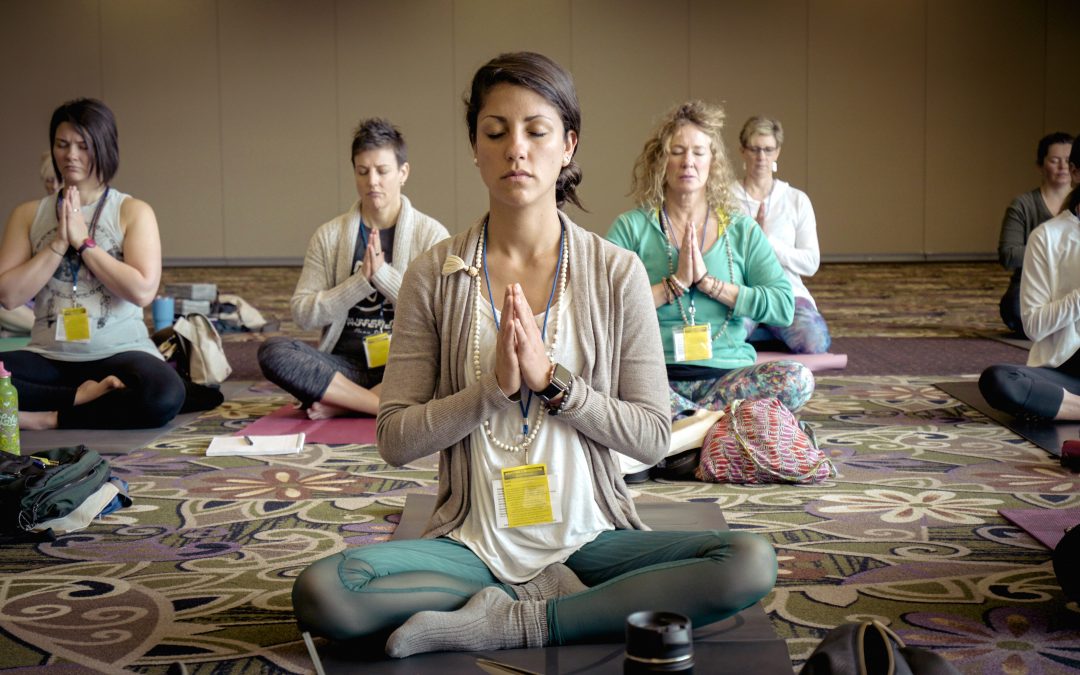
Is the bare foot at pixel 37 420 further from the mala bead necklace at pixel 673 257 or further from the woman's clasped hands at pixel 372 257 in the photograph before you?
the mala bead necklace at pixel 673 257

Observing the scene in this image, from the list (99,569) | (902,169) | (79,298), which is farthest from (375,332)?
(902,169)

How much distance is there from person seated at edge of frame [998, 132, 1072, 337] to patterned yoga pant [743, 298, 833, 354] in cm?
191

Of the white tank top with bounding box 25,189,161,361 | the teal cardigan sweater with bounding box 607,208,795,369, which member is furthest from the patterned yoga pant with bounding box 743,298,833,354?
the white tank top with bounding box 25,189,161,361

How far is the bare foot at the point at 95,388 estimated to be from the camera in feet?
14.2

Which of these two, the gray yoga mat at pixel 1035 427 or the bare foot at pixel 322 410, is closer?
the gray yoga mat at pixel 1035 427

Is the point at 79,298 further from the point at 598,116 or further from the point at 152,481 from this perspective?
the point at 598,116

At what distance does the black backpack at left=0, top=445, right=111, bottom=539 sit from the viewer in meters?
2.94

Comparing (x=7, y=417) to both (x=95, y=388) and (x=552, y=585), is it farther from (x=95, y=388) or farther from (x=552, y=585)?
(x=552, y=585)

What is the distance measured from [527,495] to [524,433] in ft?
0.38

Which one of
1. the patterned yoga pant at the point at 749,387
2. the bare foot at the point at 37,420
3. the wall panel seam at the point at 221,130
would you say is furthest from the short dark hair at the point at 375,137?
the wall panel seam at the point at 221,130

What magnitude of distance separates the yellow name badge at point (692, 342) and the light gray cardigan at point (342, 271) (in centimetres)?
113

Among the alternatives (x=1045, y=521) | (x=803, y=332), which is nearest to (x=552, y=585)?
(x=1045, y=521)

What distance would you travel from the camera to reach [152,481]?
3.58m

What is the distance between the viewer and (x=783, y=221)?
5734 mm
